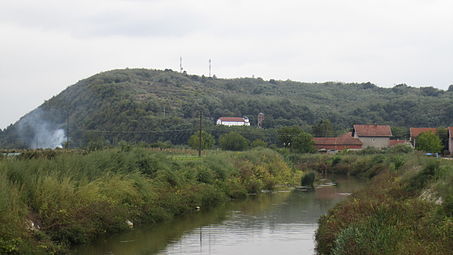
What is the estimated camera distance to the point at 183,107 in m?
112

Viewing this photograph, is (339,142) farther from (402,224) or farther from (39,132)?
(402,224)

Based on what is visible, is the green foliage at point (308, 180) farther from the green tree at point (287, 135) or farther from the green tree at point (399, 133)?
the green tree at point (399, 133)

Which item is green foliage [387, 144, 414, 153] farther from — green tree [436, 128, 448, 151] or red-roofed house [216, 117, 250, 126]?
red-roofed house [216, 117, 250, 126]

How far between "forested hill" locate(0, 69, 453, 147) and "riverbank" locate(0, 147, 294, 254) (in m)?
31.6

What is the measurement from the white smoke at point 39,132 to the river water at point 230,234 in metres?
50.0

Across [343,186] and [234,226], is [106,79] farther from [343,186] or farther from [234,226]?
[234,226]

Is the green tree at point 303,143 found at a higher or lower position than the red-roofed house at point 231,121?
lower

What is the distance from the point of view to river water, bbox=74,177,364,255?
73.7 ft

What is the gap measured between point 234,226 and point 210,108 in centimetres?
9688

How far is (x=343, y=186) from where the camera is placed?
54.6 m

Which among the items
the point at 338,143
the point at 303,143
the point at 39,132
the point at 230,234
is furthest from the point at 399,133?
the point at 230,234

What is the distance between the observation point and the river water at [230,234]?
73.7ft

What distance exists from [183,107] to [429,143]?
51.0 meters

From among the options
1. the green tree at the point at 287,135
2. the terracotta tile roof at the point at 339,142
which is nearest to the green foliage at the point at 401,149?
the terracotta tile roof at the point at 339,142
